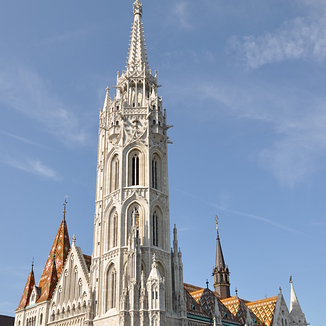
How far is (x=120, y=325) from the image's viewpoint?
108 feet

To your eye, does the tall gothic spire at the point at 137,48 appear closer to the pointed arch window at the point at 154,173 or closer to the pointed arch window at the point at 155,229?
the pointed arch window at the point at 154,173

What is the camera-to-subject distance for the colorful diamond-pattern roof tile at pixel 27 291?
1790 inches

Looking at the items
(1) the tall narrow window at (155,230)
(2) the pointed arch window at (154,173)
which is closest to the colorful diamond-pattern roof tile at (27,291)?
(1) the tall narrow window at (155,230)

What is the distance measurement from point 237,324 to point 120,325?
54.8 ft

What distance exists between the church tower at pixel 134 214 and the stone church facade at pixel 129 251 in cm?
7

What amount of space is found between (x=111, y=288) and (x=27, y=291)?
14169 mm

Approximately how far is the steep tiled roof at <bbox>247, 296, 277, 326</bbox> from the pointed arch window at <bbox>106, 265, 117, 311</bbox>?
62.9 ft

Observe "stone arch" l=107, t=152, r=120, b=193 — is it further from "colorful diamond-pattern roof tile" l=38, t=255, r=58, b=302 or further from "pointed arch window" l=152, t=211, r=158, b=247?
"colorful diamond-pattern roof tile" l=38, t=255, r=58, b=302

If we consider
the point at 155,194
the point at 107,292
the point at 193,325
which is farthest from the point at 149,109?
the point at 193,325

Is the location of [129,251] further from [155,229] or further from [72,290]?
[72,290]

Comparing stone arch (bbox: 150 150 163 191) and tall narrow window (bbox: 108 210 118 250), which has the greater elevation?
stone arch (bbox: 150 150 163 191)

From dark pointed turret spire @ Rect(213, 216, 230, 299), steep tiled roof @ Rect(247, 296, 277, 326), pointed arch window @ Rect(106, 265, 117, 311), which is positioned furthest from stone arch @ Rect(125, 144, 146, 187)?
dark pointed turret spire @ Rect(213, 216, 230, 299)

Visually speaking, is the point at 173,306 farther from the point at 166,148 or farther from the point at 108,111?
the point at 108,111

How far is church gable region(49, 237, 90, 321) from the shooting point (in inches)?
1501
